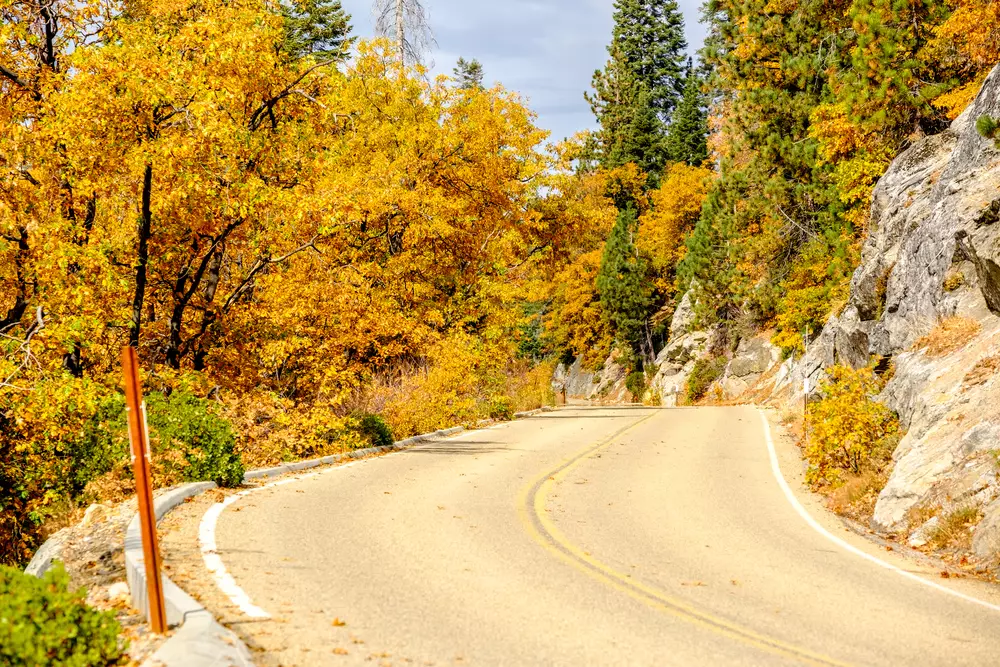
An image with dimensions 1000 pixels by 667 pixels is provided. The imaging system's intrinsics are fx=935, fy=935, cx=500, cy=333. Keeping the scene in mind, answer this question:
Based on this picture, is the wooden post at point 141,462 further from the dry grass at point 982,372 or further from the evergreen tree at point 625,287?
the evergreen tree at point 625,287

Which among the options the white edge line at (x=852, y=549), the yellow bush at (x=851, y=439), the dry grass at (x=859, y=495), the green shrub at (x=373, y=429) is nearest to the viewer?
the white edge line at (x=852, y=549)

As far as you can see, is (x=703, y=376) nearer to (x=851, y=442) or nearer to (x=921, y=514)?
(x=851, y=442)

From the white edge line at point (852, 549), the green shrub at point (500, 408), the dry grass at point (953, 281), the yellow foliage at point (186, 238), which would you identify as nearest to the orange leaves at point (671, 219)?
the green shrub at point (500, 408)

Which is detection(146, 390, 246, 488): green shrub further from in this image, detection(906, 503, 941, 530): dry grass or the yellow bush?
the yellow bush

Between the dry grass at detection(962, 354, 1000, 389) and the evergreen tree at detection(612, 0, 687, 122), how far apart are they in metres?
80.5

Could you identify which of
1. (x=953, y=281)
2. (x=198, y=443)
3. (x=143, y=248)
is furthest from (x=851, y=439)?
(x=143, y=248)

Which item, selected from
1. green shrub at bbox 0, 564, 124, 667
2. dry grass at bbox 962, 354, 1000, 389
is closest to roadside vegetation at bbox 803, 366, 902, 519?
dry grass at bbox 962, 354, 1000, 389

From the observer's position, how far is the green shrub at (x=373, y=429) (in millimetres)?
20448

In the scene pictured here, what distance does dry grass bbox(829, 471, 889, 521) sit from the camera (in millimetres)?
13633

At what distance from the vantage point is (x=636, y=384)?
67.8 metres

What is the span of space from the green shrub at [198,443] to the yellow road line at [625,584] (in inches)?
175

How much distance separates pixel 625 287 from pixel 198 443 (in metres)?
56.5

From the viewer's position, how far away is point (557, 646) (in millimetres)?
6543

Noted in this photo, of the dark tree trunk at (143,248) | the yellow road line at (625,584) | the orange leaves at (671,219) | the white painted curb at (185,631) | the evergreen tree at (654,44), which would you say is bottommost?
the yellow road line at (625,584)
